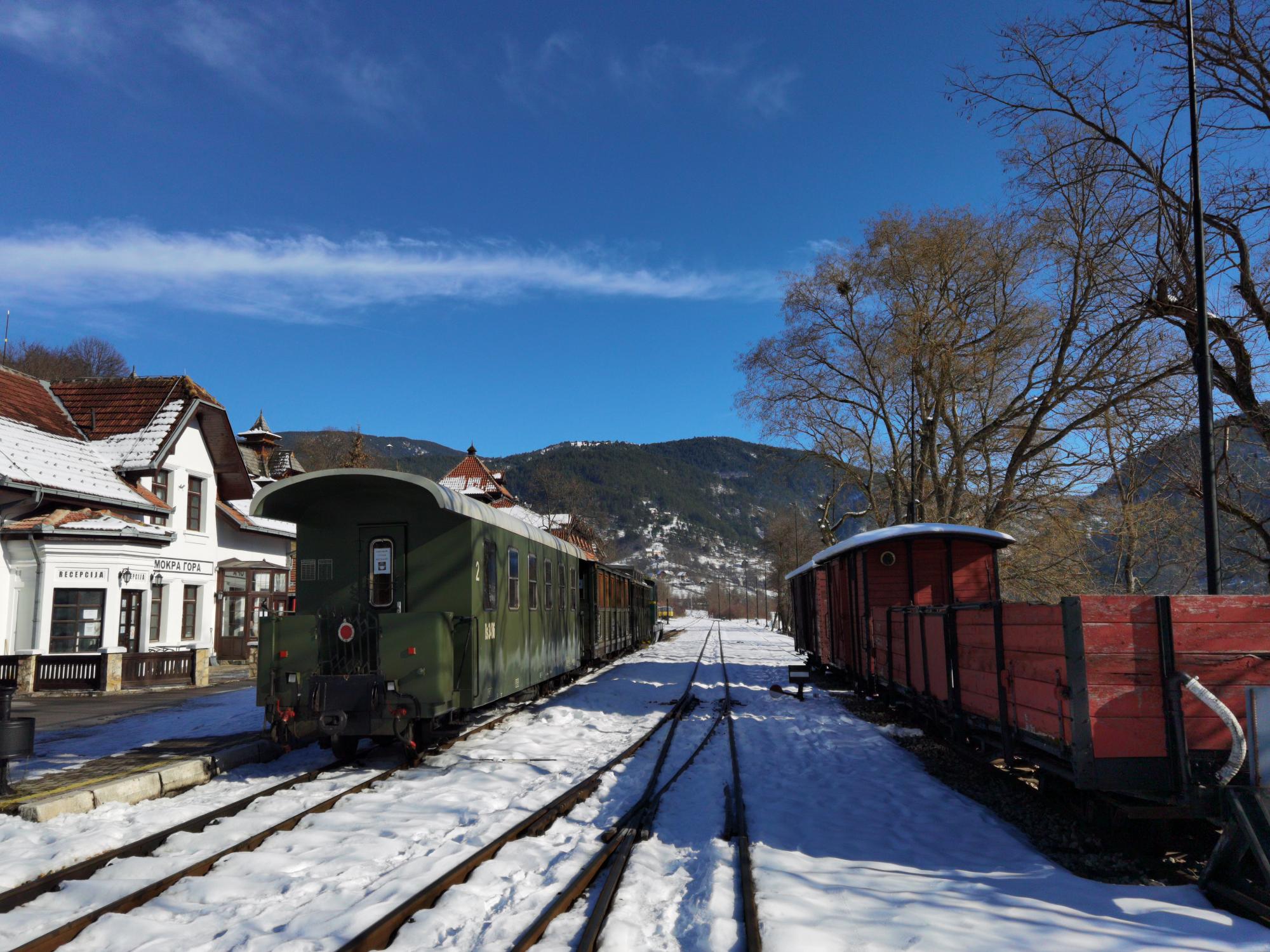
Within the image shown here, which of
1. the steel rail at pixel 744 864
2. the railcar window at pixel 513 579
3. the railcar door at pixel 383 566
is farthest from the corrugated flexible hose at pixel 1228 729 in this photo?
the railcar window at pixel 513 579

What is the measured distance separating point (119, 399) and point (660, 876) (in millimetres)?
24580

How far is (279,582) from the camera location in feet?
96.6

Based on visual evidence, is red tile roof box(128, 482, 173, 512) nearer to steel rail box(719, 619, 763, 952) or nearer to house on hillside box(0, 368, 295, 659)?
house on hillside box(0, 368, 295, 659)

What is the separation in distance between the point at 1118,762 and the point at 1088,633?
88cm

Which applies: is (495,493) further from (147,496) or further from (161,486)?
(147,496)

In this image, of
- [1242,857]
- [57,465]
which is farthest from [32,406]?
[1242,857]

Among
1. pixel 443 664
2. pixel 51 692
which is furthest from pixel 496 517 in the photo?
pixel 51 692

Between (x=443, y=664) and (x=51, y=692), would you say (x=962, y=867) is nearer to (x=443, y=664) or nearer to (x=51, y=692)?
(x=443, y=664)

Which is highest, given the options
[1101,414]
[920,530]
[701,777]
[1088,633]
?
[1101,414]

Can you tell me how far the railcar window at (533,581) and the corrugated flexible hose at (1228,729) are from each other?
967 cm

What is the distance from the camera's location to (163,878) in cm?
567

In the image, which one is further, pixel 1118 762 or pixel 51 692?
pixel 51 692

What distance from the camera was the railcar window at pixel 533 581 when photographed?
13.8 meters

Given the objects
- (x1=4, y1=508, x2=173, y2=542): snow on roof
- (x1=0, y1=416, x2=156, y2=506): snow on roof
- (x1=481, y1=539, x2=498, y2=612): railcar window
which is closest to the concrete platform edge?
(x1=481, y1=539, x2=498, y2=612): railcar window
